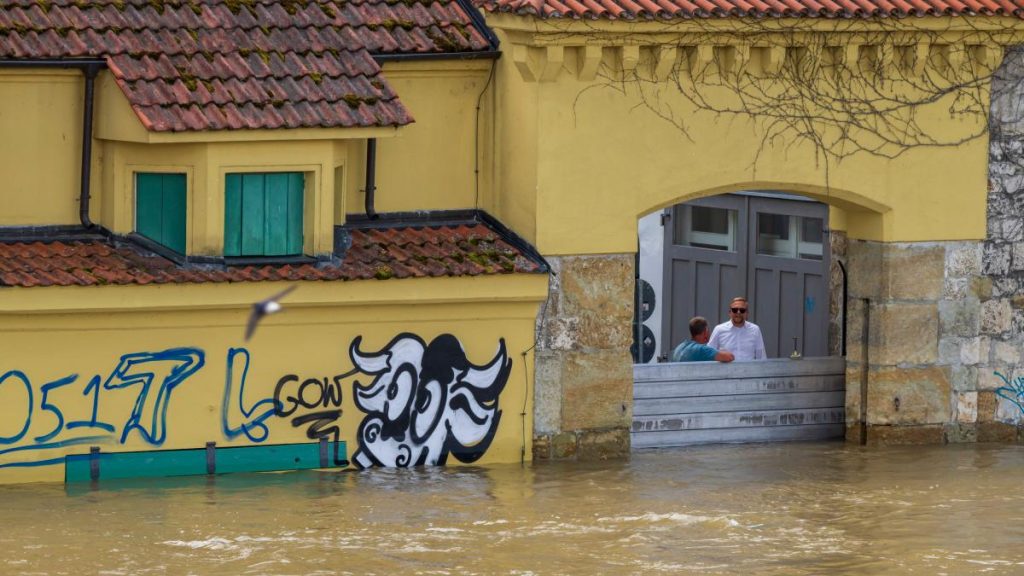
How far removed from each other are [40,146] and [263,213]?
1.87 meters

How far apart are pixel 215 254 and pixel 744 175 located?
4637 millimetres

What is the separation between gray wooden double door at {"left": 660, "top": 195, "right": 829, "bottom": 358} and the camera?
2397 cm

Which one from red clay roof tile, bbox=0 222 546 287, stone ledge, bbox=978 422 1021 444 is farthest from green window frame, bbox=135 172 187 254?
stone ledge, bbox=978 422 1021 444

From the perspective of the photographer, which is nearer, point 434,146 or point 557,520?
point 557,520

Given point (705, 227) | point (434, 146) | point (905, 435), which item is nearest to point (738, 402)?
point (905, 435)

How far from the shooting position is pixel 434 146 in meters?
20.1

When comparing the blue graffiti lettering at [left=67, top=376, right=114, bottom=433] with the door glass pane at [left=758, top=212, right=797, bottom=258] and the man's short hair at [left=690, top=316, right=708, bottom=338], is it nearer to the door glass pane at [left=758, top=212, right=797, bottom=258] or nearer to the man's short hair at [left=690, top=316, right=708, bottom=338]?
the man's short hair at [left=690, top=316, right=708, bottom=338]

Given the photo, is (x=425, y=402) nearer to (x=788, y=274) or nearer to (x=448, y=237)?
(x=448, y=237)

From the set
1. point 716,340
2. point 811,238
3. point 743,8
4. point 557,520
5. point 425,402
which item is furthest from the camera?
point 811,238

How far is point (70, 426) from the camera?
18.3 metres

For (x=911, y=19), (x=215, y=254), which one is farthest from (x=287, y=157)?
(x=911, y=19)

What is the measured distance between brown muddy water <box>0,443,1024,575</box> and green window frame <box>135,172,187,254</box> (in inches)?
77.5

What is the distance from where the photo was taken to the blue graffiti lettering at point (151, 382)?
60.4 ft

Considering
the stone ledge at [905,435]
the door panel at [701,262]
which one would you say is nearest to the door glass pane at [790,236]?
Result: the door panel at [701,262]
